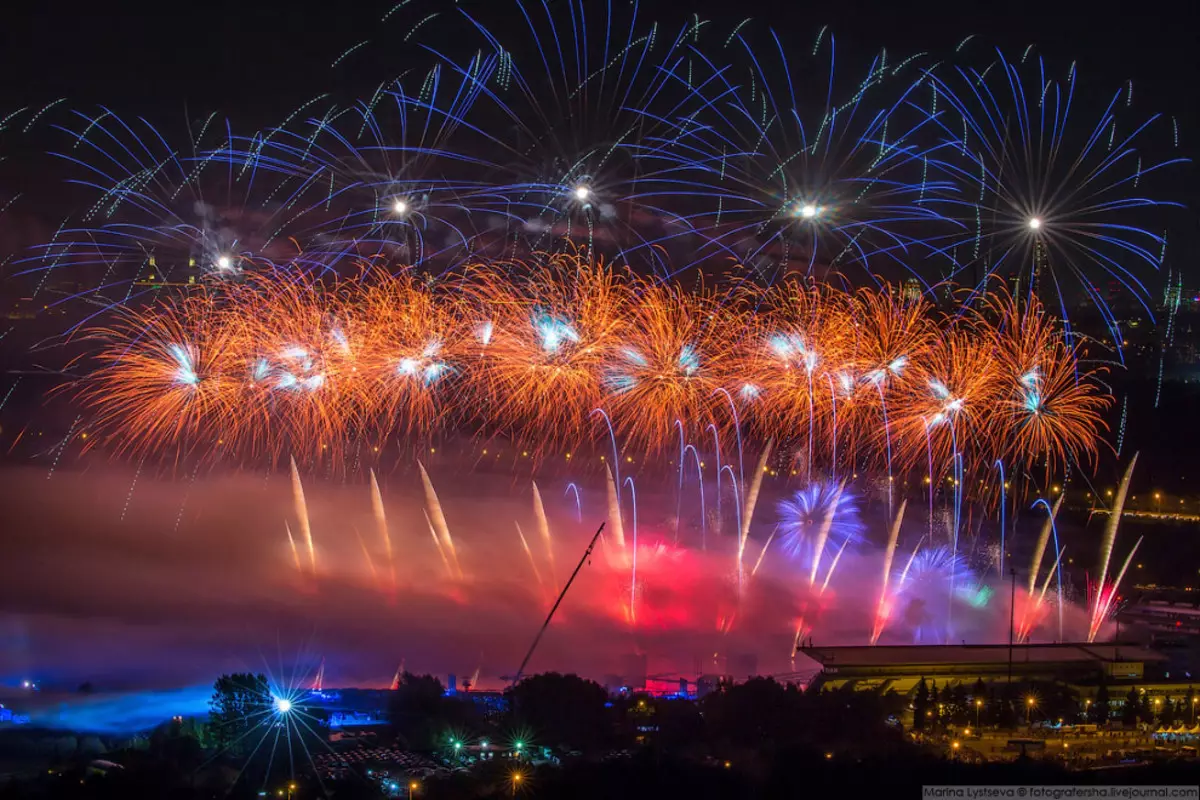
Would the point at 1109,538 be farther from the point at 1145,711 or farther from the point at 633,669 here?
the point at 633,669

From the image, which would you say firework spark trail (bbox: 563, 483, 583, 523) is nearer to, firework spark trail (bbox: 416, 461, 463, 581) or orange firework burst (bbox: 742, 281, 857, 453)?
firework spark trail (bbox: 416, 461, 463, 581)

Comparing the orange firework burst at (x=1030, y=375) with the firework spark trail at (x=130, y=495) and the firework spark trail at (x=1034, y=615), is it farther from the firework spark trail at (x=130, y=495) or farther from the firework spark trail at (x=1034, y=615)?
the firework spark trail at (x=130, y=495)

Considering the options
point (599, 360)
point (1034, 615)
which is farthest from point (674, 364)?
point (1034, 615)

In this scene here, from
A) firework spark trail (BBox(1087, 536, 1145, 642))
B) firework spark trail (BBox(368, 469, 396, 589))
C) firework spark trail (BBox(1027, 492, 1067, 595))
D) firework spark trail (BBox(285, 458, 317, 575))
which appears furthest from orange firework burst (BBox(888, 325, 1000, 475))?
firework spark trail (BBox(285, 458, 317, 575))

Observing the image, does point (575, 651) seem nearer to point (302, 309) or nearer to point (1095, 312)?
point (302, 309)

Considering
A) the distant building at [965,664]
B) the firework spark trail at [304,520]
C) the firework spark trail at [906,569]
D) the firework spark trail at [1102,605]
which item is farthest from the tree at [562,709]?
the firework spark trail at [1102,605]

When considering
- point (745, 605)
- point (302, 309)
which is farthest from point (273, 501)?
point (302, 309)

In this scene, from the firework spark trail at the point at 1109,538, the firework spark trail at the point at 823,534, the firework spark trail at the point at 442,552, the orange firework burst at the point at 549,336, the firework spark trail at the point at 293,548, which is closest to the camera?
the orange firework burst at the point at 549,336
